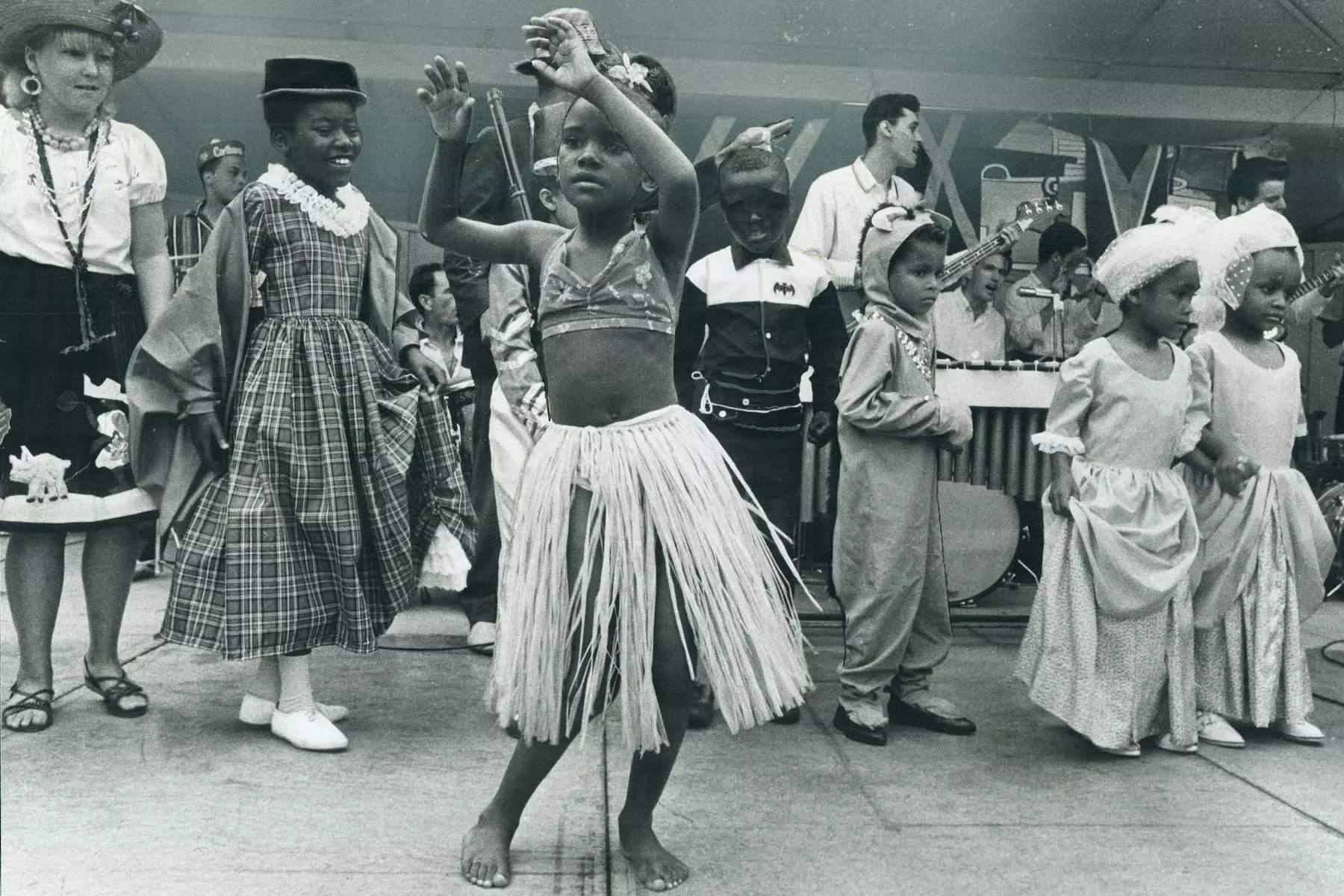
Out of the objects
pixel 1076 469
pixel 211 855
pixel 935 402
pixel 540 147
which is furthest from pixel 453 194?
pixel 1076 469

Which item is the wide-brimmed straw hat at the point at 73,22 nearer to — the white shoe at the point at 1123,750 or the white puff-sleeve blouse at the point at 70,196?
the white puff-sleeve blouse at the point at 70,196

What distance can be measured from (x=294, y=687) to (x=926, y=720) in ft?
5.77

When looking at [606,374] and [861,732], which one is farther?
[861,732]

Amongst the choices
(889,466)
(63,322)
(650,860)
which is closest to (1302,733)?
(889,466)

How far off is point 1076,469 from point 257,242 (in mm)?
2322

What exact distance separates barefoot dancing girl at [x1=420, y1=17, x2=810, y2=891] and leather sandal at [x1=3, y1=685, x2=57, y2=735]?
5.14ft

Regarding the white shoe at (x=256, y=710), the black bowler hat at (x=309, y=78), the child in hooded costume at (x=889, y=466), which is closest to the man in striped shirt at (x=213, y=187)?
the black bowler hat at (x=309, y=78)

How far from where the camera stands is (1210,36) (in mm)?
7152

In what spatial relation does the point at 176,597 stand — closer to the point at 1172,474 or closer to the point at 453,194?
the point at 453,194

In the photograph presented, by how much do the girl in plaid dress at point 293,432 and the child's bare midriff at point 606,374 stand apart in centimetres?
110

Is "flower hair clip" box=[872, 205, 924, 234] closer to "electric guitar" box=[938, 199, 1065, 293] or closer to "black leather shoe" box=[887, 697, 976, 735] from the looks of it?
"black leather shoe" box=[887, 697, 976, 735]

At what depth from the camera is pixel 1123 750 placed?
12.1 ft

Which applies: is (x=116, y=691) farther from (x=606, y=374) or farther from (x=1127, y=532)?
(x=1127, y=532)

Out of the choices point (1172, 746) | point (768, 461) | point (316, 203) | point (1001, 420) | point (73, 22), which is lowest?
point (1172, 746)
